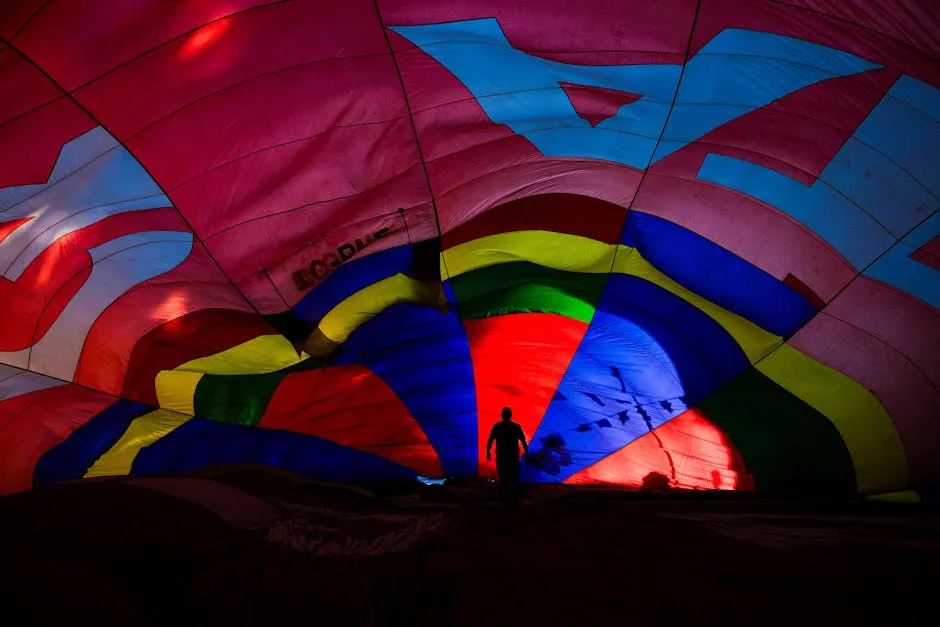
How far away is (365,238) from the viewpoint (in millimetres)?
3652

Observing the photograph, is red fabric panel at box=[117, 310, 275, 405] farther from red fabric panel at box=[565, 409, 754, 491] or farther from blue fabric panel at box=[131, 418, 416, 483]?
red fabric panel at box=[565, 409, 754, 491]

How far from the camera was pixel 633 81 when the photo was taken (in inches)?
113

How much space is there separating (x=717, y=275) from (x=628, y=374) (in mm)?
1210

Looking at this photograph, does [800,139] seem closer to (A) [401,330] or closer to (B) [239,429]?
(A) [401,330]

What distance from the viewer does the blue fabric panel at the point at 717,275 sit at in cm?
381

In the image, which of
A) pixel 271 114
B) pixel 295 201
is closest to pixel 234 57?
pixel 271 114

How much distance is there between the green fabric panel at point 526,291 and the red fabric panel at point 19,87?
8.34ft

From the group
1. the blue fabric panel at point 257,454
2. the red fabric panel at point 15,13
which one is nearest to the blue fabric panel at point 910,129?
the red fabric panel at point 15,13

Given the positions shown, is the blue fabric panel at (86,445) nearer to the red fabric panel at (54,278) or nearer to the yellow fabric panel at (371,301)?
the red fabric panel at (54,278)

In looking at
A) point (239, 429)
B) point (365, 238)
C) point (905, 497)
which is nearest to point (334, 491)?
point (239, 429)

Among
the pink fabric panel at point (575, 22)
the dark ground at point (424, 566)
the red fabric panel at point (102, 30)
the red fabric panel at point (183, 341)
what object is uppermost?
the pink fabric panel at point (575, 22)

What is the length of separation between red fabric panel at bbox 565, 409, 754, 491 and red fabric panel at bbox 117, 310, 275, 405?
10.1 ft

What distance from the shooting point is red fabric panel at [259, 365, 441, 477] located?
15.9ft

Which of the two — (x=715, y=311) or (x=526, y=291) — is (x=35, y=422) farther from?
(x=715, y=311)
